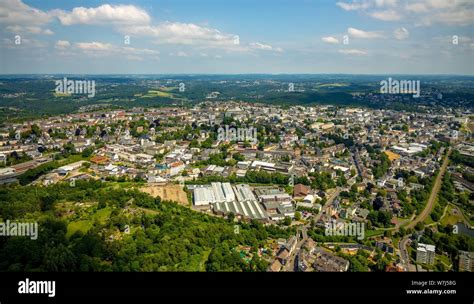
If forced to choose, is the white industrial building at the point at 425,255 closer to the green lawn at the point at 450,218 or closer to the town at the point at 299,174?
the town at the point at 299,174

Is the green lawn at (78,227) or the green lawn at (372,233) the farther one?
the green lawn at (372,233)

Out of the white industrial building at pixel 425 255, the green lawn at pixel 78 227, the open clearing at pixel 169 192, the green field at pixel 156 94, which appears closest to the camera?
the white industrial building at pixel 425 255

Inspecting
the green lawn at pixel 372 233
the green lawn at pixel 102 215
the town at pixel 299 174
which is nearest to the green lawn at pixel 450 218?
the town at pixel 299 174

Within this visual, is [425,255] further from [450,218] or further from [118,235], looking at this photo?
[118,235]

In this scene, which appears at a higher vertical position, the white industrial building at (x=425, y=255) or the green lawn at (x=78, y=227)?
the green lawn at (x=78, y=227)

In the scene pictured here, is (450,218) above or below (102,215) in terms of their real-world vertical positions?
below

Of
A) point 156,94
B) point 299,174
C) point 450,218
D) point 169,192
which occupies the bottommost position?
point 450,218

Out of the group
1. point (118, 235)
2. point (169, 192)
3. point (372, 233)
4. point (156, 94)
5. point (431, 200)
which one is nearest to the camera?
point (118, 235)

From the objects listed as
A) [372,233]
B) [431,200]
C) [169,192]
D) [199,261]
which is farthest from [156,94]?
[199,261]

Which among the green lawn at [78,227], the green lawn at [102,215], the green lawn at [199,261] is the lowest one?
the green lawn at [199,261]

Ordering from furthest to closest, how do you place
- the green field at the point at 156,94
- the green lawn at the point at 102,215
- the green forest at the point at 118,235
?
1. the green field at the point at 156,94
2. the green lawn at the point at 102,215
3. the green forest at the point at 118,235

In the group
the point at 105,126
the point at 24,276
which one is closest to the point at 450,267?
the point at 24,276

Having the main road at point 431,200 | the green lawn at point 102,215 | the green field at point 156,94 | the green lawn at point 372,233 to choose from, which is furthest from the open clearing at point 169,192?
the green field at point 156,94
